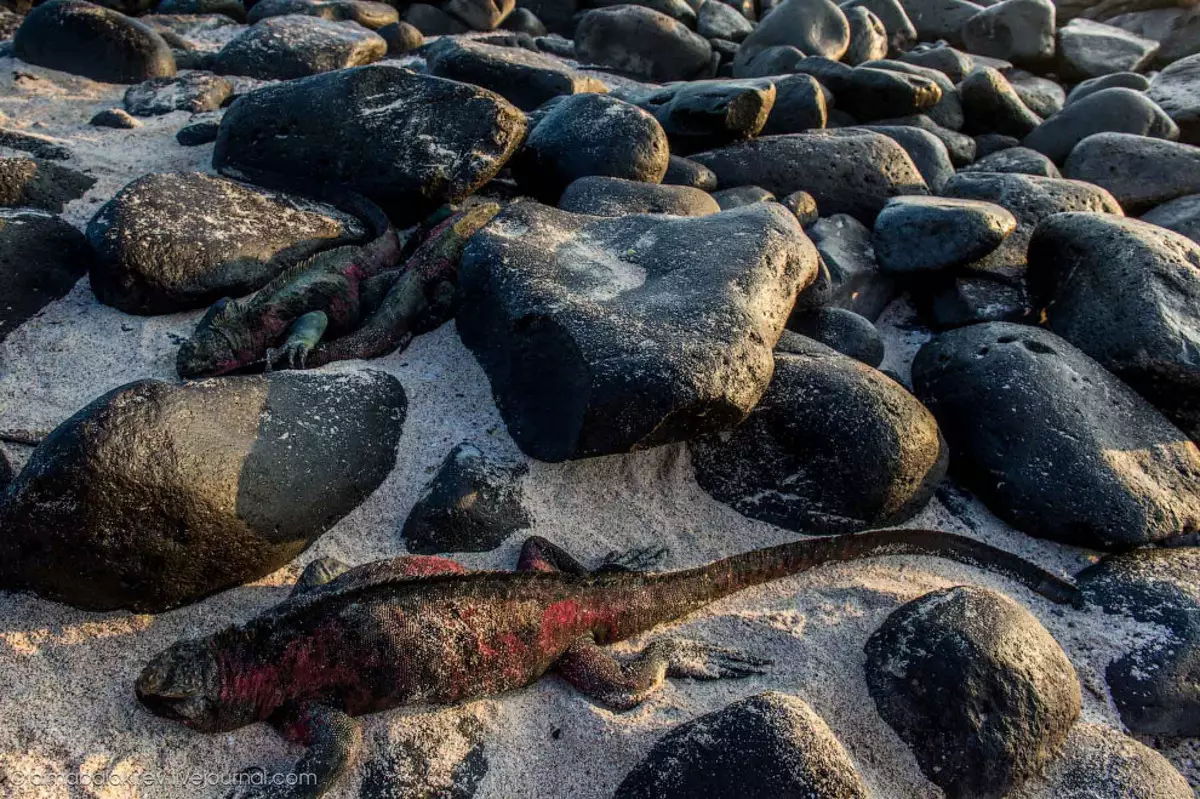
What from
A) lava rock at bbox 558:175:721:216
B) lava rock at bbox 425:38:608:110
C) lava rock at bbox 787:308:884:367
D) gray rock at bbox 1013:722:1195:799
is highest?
lava rock at bbox 558:175:721:216

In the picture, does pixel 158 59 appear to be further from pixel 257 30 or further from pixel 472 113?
pixel 472 113

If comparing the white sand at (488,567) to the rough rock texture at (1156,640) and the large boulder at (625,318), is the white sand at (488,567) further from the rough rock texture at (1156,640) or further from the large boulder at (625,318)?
the large boulder at (625,318)

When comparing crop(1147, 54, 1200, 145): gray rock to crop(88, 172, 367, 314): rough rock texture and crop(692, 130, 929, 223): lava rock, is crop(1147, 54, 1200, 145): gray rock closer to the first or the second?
crop(692, 130, 929, 223): lava rock

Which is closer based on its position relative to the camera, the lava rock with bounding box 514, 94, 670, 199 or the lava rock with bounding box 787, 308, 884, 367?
the lava rock with bounding box 787, 308, 884, 367

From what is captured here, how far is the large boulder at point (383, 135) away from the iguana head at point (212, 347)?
1.33 meters

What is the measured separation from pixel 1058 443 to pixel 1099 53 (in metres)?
Result: 8.68

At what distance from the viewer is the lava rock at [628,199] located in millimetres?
4219

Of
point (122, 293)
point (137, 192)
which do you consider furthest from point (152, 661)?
point (137, 192)

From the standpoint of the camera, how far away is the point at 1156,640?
8.69ft

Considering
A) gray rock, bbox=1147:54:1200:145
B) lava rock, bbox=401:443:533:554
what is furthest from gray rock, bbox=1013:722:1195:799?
gray rock, bbox=1147:54:1200:145

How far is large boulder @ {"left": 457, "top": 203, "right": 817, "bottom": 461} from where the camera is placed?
2.83 m

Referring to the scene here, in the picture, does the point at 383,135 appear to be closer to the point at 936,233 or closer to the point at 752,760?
the point at 936,233

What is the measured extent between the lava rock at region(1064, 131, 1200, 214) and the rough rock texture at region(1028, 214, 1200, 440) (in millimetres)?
1577

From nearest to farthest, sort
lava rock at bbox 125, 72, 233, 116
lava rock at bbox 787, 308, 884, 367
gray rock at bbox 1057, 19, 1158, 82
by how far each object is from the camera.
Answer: lava rock at bbox 787, 308, 884, 367
lava rock at bbox 125, 72, 233, 116
gray rock at bbox 1057, 19, 1158, 82
